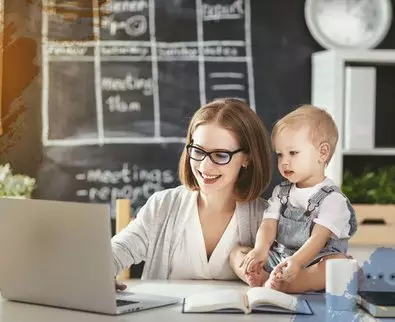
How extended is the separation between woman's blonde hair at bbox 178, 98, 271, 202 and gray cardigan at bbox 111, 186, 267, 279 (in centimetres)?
5

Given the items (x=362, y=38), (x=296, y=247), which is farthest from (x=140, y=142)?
(x=296, y=247)

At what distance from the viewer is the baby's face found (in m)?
1.39

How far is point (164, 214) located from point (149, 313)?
0.37 meters

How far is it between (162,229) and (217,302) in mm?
381

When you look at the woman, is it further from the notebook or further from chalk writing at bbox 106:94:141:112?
chalk writing at bbox 106:94:141:112

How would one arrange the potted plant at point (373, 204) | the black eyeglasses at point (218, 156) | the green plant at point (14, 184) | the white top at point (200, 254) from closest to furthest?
the black eyeglasses at point (218, 156) → the white top at point (200, 254) → the potted plant at point (373, 204) → the green plant at point (14, 184)

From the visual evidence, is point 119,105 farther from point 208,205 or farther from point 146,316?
point 146,316

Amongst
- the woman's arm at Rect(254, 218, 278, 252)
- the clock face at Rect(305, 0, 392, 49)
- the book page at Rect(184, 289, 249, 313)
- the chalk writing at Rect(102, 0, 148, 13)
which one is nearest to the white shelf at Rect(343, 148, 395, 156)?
the clock face at Rect(305, 0, 392, 49)

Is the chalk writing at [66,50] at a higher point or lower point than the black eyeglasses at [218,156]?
higher

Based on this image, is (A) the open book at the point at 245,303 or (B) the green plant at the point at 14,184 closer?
(A) the open book at the point at 245,303

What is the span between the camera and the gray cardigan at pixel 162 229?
61.1 inches

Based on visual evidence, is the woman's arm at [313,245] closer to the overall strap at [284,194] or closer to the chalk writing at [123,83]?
the overall strap at [284,194]

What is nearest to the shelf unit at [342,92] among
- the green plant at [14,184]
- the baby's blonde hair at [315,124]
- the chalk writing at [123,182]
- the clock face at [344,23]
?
the clock face at [344,23]

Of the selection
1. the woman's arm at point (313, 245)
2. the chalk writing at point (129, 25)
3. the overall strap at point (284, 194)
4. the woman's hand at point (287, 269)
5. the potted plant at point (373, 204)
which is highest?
the chalk writing at point (129, 25)
